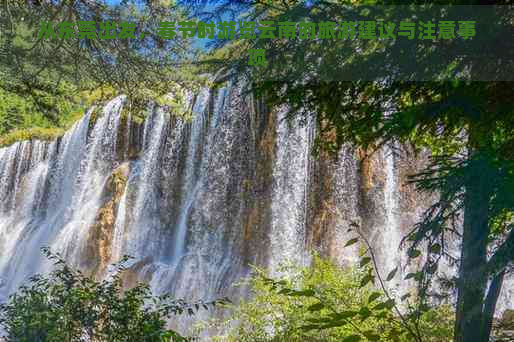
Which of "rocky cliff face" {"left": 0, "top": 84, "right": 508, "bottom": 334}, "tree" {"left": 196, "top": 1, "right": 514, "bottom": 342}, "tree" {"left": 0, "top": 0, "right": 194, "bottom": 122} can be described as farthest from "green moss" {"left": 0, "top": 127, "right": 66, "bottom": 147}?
"tree" {"left": 196, "top": 1, "right": 514, "bottom": 342}

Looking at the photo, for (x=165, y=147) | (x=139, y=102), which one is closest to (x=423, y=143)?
(x=139, y=102)

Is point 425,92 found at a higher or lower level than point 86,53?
lower

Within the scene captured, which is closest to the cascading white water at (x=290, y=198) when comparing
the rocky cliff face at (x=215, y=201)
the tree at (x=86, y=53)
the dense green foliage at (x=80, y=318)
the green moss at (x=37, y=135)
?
the rocky cliff face at (x=215, y=201)

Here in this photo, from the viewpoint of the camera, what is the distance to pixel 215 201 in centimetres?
1348

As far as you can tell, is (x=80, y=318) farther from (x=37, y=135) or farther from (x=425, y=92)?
(x=37, y=135)

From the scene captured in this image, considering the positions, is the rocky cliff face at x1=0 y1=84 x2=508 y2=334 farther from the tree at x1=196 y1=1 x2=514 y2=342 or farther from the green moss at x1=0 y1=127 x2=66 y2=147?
the tree at x1=196 y1=1 x2=514 y2=342

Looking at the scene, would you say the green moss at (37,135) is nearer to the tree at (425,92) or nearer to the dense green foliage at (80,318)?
the dense green foliage at (80,318)

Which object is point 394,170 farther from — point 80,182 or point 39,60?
point 80,182

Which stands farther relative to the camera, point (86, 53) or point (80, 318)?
point (86, 53)

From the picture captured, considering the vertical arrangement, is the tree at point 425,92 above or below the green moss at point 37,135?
below

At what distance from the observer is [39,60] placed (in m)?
5.31

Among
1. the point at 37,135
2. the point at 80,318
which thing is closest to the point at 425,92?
the point at 80,318

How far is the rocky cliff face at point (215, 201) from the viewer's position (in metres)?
12.1

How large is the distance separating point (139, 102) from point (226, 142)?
7657 millimetres
